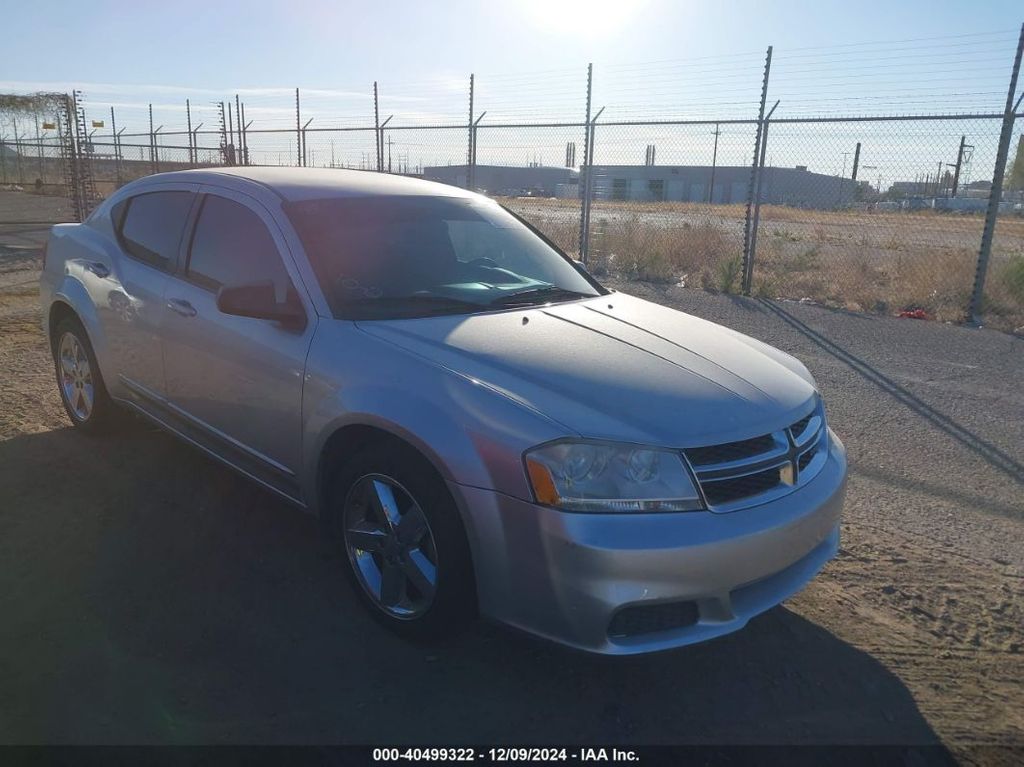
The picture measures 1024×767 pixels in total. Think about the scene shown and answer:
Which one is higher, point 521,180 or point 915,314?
point 521,180

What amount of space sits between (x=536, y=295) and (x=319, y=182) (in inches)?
48.3

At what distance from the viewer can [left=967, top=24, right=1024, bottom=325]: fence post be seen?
8.70 meters

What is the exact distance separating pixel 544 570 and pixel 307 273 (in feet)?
5.52

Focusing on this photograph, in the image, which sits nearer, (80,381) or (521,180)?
(80,381)

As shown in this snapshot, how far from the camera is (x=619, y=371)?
3031 mm

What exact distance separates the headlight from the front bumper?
0.04 metres

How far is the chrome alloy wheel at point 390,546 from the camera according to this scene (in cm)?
296

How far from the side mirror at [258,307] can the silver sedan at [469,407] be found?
0.04 ft

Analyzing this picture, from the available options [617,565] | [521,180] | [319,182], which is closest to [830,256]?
[319,182]

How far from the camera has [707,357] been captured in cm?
333

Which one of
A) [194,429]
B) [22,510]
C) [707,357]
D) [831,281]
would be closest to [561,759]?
[707,357]

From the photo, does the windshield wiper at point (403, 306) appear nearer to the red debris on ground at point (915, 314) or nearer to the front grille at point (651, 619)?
the front grille at point (651, 619)

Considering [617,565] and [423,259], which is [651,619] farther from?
[423,259]

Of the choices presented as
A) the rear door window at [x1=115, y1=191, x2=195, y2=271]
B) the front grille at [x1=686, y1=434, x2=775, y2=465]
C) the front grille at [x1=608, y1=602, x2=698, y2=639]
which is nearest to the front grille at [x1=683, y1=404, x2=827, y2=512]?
the front grille at [x1=686, y1=434, x2=775, y2=465]
